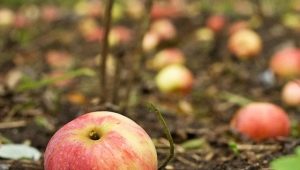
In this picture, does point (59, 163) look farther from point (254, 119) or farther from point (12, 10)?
point (12, 10)

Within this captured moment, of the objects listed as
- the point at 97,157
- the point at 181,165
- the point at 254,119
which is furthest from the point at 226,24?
the point at 97,157

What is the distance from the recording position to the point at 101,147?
1794 millimetres

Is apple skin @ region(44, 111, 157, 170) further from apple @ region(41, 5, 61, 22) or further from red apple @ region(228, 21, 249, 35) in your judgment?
apple @ region(41, 5, 61, 22)

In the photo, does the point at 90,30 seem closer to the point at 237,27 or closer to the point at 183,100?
the point at 237,27

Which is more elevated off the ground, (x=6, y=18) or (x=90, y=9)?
(x=90, y=9)

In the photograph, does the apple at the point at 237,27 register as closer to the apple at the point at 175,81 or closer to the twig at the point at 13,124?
the apple at the point at 175,81

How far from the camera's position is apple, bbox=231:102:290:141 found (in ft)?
9.56

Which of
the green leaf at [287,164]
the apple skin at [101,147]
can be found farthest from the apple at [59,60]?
the green leaf at [287,164]

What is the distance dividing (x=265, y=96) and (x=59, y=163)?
10.1 ft

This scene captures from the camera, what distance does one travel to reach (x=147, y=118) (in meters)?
3.58

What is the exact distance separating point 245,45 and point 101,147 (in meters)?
4.10

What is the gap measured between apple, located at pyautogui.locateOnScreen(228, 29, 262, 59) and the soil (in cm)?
7

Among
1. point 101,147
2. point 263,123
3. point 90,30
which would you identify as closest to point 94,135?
point 101,147

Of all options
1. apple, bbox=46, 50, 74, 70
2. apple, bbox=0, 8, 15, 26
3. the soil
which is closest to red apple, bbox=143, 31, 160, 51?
the soil
